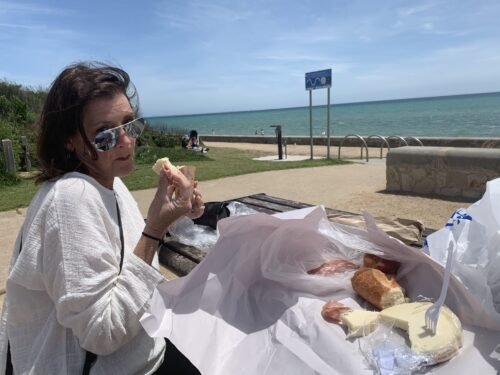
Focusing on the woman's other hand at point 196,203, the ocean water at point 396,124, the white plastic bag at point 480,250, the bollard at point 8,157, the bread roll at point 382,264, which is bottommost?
the ocean water at point 396,124

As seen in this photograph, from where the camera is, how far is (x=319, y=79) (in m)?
12.6

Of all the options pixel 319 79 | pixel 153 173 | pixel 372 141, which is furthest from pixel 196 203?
pixel 372 141

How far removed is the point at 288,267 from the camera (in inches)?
65.5

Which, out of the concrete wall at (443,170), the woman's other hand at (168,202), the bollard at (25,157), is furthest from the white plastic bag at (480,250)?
the bollard at (25,157)

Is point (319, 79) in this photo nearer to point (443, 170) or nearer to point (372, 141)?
point (443, 170)

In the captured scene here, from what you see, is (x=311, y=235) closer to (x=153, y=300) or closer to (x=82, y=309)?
(x=153, y=300)

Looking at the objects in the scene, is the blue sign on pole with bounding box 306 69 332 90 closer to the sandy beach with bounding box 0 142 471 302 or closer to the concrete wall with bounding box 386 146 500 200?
the sandy beach with bounding box 0 142 471 302

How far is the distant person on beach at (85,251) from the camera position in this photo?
46.7 inches

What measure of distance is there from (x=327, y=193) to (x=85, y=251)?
6451mm

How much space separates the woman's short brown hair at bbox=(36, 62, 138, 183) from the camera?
1.38 metres

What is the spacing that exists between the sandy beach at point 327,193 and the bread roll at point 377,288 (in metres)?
3.41

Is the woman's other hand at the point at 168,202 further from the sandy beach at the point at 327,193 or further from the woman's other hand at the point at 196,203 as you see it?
the sandy beach at the point at 327,193

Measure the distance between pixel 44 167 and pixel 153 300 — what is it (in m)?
0.61

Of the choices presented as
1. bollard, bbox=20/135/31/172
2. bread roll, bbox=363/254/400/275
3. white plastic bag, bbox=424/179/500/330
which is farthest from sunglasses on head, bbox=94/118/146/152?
bollard, bbox=20/135/31/172
